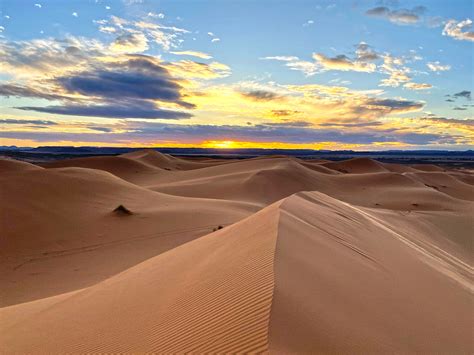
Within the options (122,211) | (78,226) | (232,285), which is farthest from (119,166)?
(232,285)

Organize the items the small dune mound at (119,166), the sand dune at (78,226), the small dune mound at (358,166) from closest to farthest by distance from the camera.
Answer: the sand dune at (78,226), the small dune mound at (119,166), the small dune mound at (358,166)

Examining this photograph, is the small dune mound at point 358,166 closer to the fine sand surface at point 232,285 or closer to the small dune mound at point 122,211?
the fine sand surface at point 232,285

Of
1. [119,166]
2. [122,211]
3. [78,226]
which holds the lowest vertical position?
[119,166]

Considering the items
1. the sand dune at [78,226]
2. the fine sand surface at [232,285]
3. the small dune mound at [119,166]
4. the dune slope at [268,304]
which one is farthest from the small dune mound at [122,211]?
the small dune mound at [119,166]

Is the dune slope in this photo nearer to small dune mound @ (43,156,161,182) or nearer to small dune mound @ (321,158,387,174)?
small dune mound @ (43,156,161,182)

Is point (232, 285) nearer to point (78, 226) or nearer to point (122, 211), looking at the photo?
point (78, 226)

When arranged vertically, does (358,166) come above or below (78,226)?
below

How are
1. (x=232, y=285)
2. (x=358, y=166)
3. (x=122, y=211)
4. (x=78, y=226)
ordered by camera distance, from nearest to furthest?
(x=232, y=285)
(x=78, y=226)
(x=122, y=211)
(x=358, y=166)

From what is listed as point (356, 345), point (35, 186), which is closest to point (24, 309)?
point (356, 345)

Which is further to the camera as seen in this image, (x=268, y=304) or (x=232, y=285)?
(x=232, y=285)

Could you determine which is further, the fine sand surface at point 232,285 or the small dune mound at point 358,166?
the small dune mound at point 358,166

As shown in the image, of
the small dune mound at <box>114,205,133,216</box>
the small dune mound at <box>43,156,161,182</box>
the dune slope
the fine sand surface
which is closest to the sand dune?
the fine sand surface

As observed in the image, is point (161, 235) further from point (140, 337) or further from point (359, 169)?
point (359, 169)

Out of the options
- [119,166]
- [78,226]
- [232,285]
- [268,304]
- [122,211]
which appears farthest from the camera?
[119,166]
